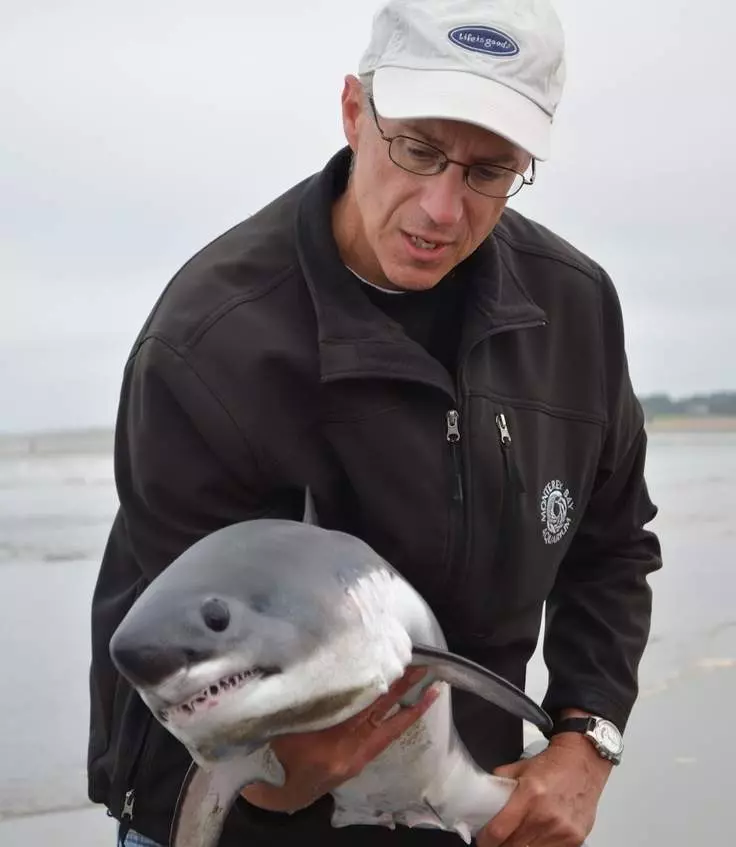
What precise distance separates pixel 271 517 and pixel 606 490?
0.70 metres

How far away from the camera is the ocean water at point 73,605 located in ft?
11.5

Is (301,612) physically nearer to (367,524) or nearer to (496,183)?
(367,524)

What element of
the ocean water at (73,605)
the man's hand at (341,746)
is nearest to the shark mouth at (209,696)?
the man's hand at (341,746)

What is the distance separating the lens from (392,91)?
5.50ft

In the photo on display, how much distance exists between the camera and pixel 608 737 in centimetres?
208

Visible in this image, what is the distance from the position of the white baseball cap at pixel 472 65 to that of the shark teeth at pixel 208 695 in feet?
2.56

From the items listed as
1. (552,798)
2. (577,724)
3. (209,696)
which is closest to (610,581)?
(577,724)

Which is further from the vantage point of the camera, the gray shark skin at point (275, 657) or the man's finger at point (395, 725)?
the man's finger at point (395, 725)

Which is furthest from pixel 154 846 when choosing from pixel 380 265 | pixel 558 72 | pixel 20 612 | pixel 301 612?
pixel 20 612

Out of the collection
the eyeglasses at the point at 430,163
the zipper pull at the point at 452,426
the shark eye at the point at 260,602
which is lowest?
the zipper pull at the point at 452,426

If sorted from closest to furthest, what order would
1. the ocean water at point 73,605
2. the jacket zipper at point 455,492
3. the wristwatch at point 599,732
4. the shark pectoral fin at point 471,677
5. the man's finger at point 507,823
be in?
the shark pectoral fin at point 471,677
the jacket zipper at point 455,492
the man's finger at point 507,823
the wristwatch at point 599,732
the ocean water at point 73,605

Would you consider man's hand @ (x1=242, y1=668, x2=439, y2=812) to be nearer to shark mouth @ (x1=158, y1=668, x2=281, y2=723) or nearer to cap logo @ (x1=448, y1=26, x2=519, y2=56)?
shark mouth @ (x1=158, y1=668, x2=281, y2=723)

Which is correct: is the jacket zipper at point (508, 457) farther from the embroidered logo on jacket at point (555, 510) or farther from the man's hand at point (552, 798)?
the man's hand at point (552, 798)

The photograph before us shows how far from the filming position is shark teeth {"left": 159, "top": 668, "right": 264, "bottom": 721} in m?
1.28
